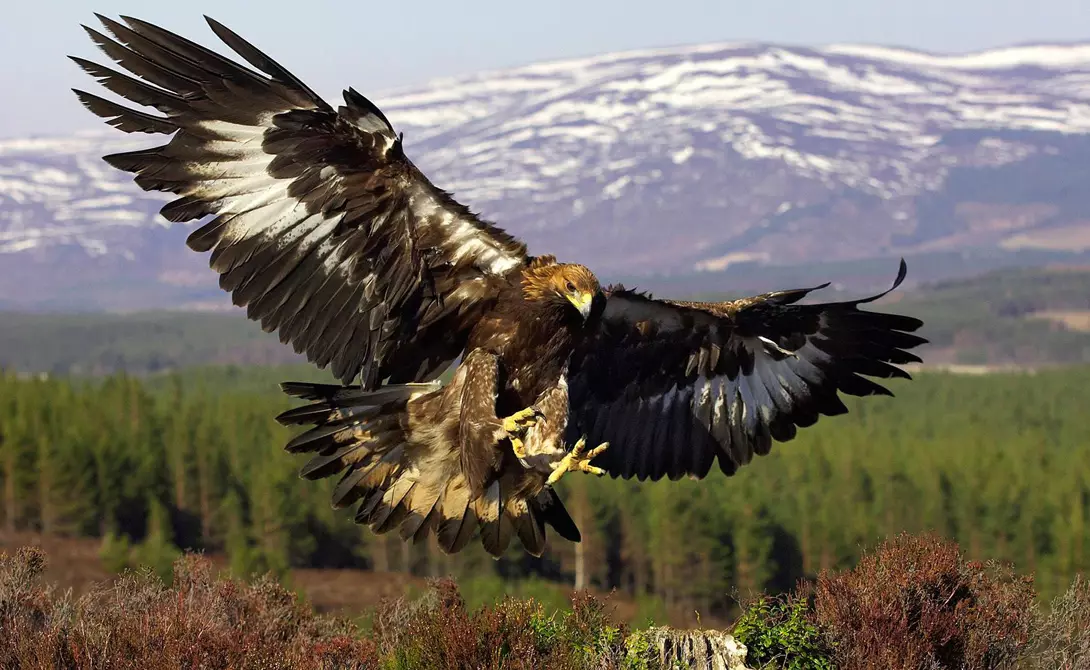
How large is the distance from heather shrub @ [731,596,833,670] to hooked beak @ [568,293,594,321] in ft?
11.8

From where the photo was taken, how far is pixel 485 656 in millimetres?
11531

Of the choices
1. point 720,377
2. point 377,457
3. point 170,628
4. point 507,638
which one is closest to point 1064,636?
point 720,377

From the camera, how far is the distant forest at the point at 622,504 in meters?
58.8

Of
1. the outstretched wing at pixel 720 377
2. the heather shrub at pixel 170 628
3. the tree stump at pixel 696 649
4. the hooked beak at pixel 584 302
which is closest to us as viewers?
the hooked beak at pixel 584 302

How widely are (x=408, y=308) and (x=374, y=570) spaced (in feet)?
183

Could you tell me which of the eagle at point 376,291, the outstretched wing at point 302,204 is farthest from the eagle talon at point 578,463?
Answer: the outstretched wing at point 302,204

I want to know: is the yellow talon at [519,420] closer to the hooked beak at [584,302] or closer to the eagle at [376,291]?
the eagle at [376,291]

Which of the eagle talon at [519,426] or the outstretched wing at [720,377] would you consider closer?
the eagle talon at [519,426]

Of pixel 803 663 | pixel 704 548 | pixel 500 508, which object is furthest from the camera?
pixel 704 548

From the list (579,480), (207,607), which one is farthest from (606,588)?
(207,607)

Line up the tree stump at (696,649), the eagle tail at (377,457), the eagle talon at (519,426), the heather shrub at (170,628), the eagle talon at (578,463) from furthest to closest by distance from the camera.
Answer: the tree stump at (696,649), the eagle tail at (377,457), the heather shrub at (170,628), the eagle talon at (519,426), the eagle talon at (578,463)

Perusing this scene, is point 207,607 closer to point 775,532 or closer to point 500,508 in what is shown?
point 500,508

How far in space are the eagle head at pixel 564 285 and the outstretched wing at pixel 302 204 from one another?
27cm

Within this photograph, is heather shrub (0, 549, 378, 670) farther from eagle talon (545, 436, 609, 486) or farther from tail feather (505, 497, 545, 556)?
eagle talon (545, 436, 609, 486)
